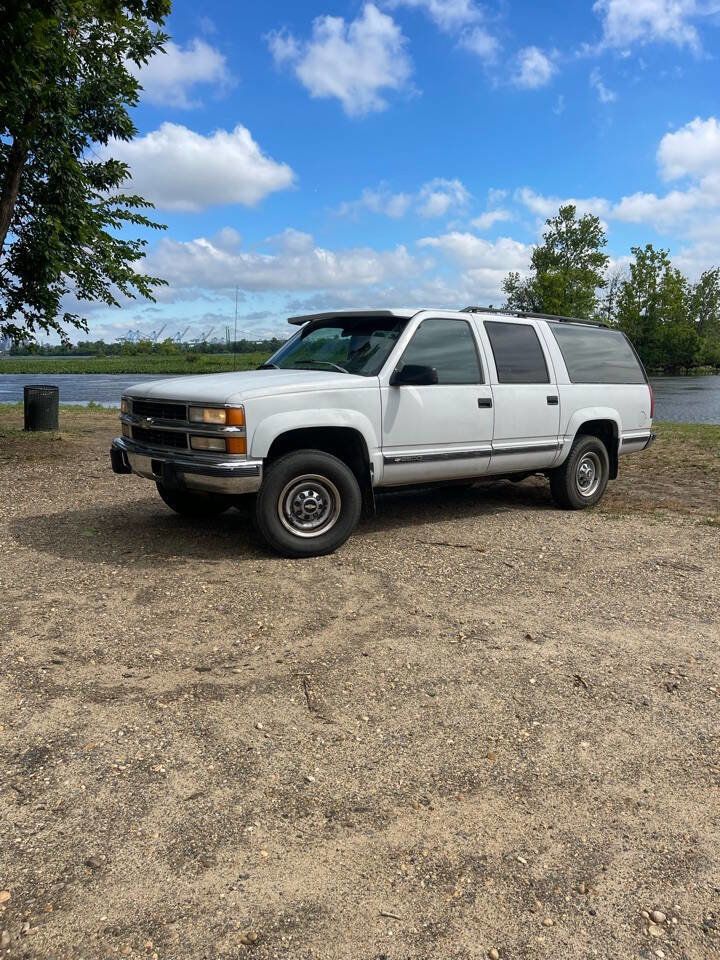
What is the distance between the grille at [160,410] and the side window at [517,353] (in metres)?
2.99

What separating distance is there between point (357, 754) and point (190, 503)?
4.07m

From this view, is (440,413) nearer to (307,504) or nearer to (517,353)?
(517,353)

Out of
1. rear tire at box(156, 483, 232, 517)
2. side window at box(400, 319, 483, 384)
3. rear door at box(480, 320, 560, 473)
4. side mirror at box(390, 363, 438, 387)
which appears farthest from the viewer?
rear door at box(480, 320, 560, 473)

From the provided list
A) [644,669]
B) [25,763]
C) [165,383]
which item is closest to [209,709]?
[25,763]

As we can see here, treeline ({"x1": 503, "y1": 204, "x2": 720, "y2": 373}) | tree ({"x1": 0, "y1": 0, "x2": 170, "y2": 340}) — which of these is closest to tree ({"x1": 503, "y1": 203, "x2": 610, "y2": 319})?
treeline ({"x1": 503, "y1": 204, "x2": 720, "y2": 373})

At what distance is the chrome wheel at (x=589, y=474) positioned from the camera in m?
7.84

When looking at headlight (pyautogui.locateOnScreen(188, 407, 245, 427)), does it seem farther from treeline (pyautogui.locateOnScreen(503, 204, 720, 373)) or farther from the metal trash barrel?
treeline (pyautogui.locateOnScreen(503, 204, 720, 373))

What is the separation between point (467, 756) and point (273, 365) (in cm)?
447

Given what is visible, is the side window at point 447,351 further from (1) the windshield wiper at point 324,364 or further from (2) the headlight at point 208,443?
(2) the headlight at point 208,443

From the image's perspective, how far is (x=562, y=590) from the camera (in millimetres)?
5152

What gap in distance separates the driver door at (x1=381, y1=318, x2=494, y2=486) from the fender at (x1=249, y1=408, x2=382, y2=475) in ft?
0.42

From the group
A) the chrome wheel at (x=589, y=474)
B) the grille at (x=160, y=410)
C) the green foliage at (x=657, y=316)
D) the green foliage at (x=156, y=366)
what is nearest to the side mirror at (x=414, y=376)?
the grille at (x=160, y=410)

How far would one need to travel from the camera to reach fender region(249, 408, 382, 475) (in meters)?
5.36

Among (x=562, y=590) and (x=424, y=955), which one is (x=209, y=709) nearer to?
(x=424, y=955)
